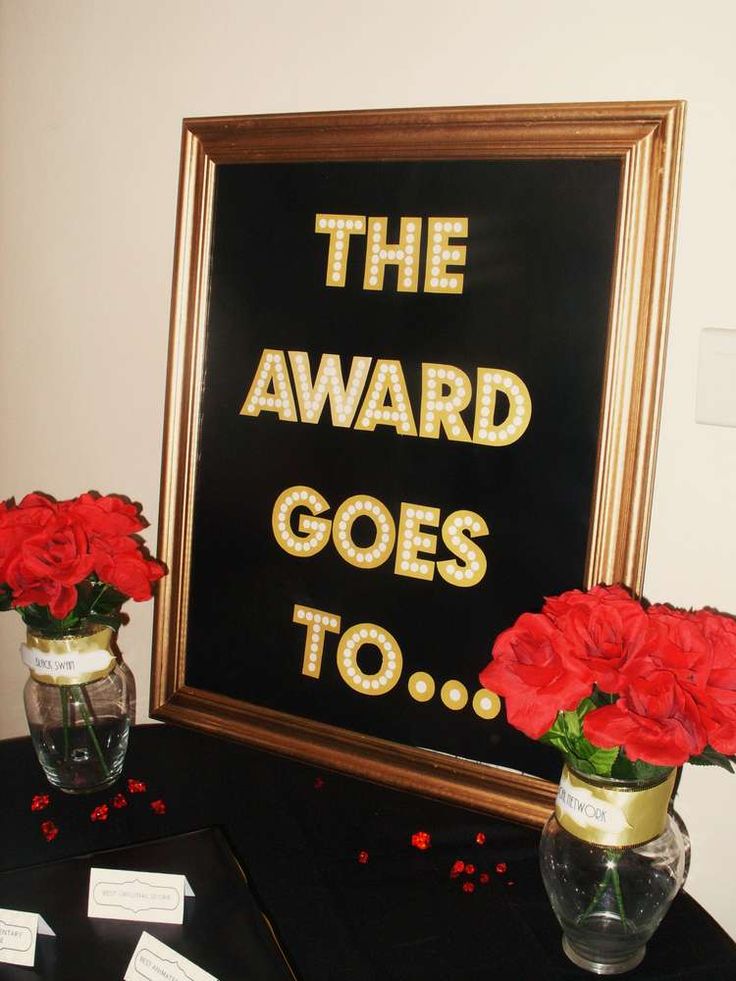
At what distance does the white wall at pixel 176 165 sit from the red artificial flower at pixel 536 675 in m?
0.27

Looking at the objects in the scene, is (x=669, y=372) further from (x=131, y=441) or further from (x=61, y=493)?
(x=61, y=493)

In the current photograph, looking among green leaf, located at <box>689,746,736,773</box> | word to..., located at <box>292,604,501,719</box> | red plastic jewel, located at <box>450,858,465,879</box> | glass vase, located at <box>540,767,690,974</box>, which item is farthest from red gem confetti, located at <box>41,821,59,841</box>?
green leaf, located at <box>689,746,736,773</box>

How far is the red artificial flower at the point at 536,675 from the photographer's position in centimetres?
80

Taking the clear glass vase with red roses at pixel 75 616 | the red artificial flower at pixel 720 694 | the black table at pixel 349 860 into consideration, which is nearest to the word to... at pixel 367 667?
the black table at pixel 349 860

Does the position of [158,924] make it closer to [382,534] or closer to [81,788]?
[81,788]

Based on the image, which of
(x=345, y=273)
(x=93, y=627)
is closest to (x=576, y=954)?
(x=93, y=627)

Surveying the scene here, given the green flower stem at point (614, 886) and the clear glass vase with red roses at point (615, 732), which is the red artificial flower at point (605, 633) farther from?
the green flower stem at point (614, 886)

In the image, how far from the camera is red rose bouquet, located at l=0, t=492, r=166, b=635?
1032 mm

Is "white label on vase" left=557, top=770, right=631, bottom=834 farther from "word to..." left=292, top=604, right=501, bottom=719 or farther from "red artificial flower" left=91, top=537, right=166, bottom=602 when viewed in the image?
"red artificial flower" left=91, top=537, right=166, bottom=602

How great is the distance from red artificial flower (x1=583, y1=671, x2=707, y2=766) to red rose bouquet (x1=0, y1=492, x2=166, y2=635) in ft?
1.87

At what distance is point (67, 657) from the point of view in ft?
3.59

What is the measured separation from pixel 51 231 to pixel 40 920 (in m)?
0.97

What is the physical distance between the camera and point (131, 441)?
138 centimetres

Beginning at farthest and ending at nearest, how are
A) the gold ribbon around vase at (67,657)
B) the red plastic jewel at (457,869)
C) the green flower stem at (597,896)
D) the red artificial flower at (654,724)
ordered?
1. the gold ribbon around vase at (67,657)
2. the red plastic jewel at (457,869)
3. the green flower stem at (597,896)
4. the red artificial flower at (654,724)
